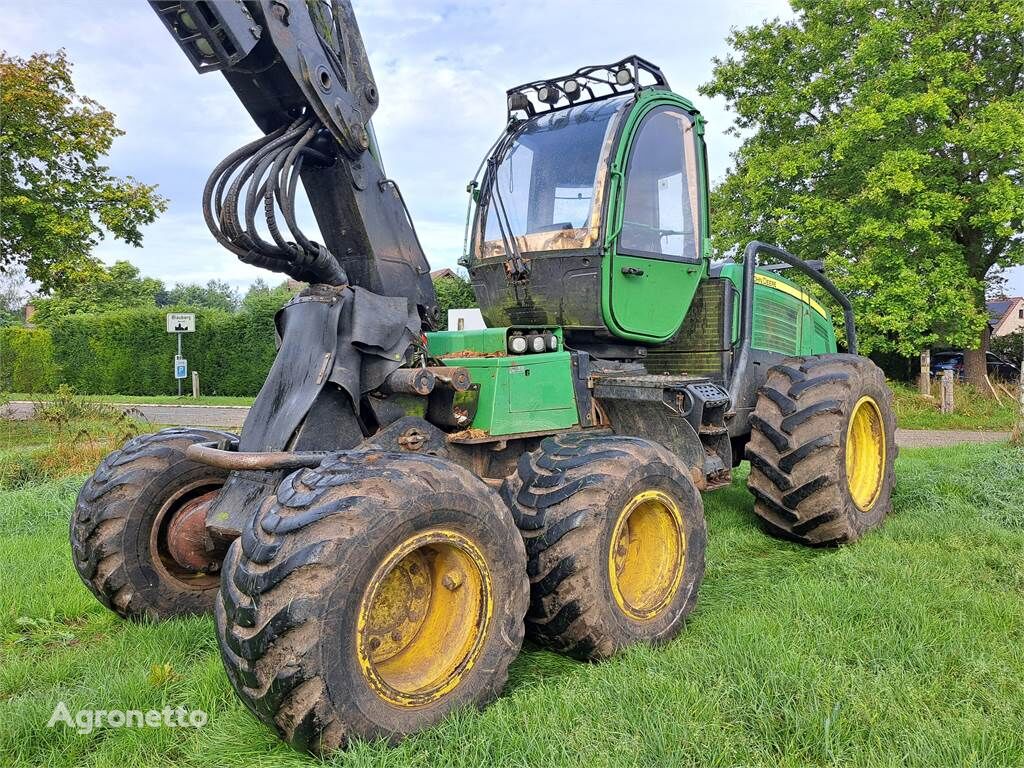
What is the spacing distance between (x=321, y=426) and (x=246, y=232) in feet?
3.20

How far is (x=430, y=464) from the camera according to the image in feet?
9.91

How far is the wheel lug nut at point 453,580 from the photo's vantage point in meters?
3.05

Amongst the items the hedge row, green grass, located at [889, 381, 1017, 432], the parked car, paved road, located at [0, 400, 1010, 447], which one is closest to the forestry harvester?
paved road, located at [0, 400, 1010, 447]

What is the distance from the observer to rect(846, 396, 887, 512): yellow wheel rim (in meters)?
5.79

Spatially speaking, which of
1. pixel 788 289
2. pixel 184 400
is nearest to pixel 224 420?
pixel 184 400

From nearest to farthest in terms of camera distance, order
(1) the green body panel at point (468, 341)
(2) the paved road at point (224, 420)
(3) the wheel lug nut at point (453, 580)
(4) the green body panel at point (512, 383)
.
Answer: (3) the wheel lug nut at point (453, 580), (4) the green body panel at point (512, 383), (1) the green body panel at point (468, 341), (2) the paved road at point (224, 420)

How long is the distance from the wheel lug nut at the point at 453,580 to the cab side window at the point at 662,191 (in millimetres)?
2418

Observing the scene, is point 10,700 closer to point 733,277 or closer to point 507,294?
point 507,294

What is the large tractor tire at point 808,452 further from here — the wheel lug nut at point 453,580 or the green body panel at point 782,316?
the wheel lug nut at point 453,580

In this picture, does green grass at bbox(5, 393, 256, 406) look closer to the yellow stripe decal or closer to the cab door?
the yellow stripe decal

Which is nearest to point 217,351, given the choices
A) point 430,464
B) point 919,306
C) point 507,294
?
point 919,306

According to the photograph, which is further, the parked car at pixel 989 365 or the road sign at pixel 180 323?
the road sign at pixel 180 323

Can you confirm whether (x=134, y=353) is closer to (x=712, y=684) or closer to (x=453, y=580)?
(x=453, y=580)

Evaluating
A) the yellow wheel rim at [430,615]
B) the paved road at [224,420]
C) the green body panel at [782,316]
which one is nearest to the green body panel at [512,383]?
the yellow wheel rim at [430,615]
